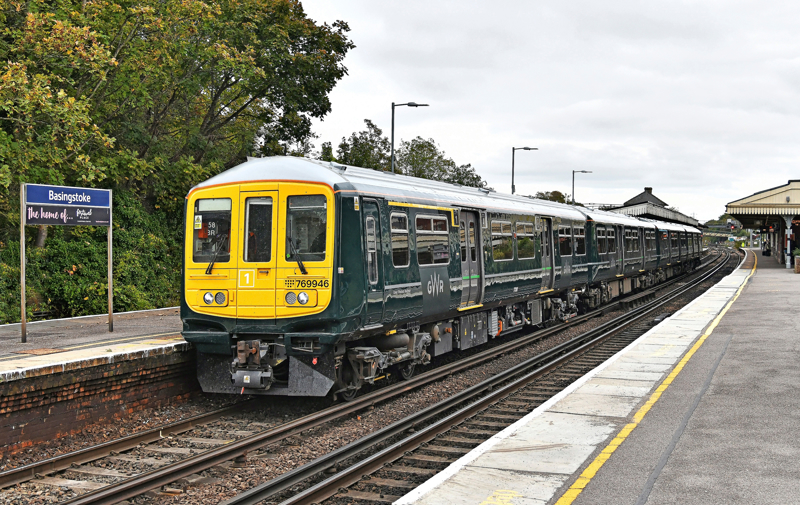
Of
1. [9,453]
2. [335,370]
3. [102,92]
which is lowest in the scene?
[9,453]

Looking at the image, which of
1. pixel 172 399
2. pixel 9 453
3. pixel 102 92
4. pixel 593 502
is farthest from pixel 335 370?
pixel 102 92

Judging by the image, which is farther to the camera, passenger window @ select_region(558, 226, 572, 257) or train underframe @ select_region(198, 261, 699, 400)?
passenger window @ select_region(558, 226, 572, 257)

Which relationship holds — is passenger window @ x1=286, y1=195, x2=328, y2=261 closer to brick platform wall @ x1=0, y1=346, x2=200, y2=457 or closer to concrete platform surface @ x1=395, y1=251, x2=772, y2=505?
brick platform wall @ x1=0, y1=346, x2=200, y2=457

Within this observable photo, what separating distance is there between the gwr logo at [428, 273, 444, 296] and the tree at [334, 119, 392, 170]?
1957cm

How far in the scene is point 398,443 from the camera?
8500 mm

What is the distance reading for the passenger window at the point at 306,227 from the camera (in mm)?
10000

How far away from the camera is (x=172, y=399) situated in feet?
35.8

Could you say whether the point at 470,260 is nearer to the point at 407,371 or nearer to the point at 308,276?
the point at 407,371

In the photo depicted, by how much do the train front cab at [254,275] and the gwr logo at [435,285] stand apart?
282 centimetres

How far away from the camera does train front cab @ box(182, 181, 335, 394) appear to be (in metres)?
9.95

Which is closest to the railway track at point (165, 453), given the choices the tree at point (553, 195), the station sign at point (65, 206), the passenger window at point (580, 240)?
the station sign at point (65, 206)

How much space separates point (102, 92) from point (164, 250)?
16.8 feet

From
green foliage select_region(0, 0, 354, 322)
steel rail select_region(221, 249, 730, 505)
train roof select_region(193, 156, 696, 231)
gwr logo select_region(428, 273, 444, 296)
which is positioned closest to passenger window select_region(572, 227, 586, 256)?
steel rail select_region(221, 249, 730, 505)

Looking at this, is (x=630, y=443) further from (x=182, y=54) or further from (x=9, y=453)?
(x=182, y=54)
